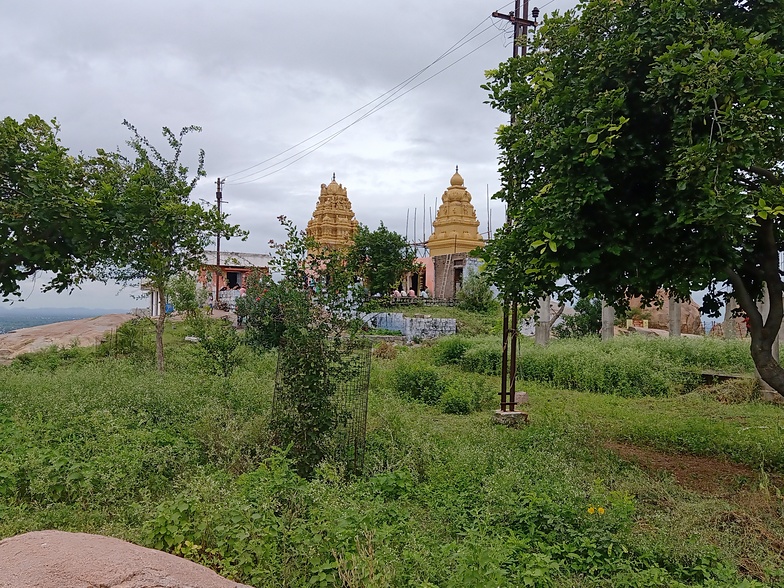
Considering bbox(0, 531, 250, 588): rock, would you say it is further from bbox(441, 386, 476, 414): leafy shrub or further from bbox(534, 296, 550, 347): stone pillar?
bbox(534, 296, 550, 347): stone pillar

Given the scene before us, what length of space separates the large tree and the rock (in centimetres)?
357

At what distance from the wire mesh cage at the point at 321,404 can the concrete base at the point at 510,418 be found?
307 cm

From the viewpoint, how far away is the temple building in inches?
1143

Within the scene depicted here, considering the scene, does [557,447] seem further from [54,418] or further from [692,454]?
[54,418]

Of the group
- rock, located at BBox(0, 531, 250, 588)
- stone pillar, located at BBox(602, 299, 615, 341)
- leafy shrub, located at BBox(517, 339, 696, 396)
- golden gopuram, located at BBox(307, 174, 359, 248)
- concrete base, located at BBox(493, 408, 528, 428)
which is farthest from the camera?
golden gopuram, located at BBox(307, 174, 359, 248)

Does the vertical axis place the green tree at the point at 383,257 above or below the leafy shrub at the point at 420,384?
above

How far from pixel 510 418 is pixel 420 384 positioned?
2.40 m

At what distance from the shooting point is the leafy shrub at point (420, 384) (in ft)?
33.4

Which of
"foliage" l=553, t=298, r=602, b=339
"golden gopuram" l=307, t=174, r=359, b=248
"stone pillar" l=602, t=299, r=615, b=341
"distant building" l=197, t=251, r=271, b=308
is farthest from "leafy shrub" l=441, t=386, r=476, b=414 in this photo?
"golden gopuram" l=307, t=174, r=359, b=248

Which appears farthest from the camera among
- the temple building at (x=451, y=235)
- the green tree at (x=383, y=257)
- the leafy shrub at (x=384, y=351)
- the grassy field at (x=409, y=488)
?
the temple building at (x=451, y=235)

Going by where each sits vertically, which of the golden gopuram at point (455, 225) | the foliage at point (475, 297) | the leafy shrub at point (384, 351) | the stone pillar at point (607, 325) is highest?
the golden gopuram at point (455, 225)

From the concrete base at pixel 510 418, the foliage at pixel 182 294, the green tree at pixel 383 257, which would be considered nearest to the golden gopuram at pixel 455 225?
the green tree at pixel 383 257

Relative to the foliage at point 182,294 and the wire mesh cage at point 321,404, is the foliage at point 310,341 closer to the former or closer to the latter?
the wire mesh cage at point 321,404

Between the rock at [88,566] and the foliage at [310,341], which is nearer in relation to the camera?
the rock at [88,566]
